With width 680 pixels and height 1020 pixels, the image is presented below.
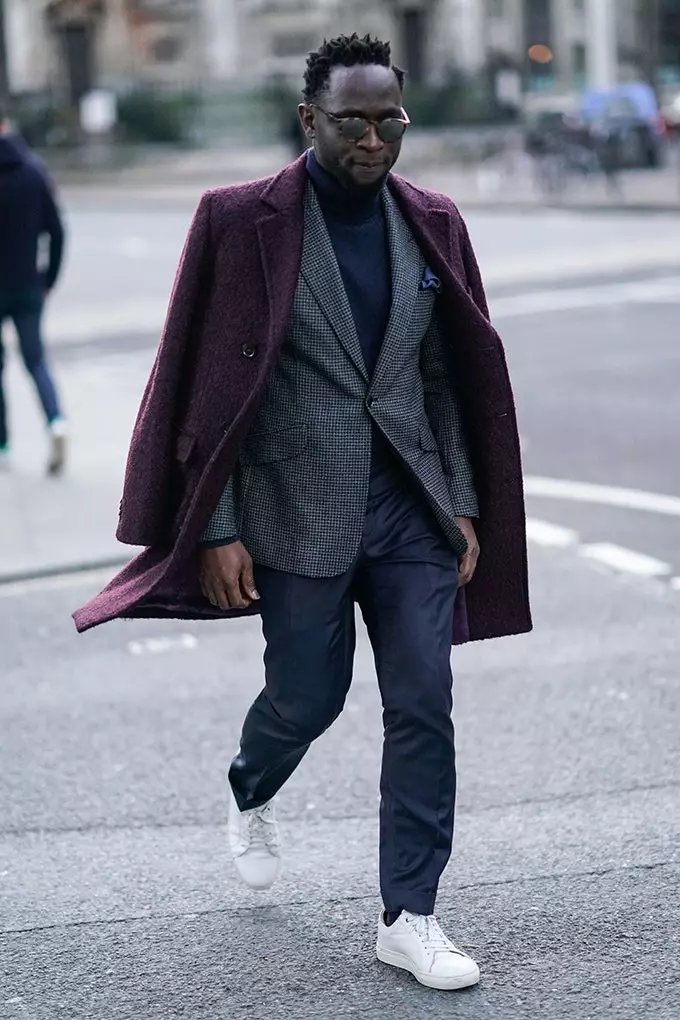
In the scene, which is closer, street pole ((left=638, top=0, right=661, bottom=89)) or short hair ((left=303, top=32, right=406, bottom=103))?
short hair ((left=303, top=32, right=406, bottom=103))

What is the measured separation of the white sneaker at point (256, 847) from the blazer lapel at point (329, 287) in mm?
1181

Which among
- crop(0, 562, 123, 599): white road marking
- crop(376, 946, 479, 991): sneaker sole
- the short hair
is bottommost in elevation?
crop(0, 562, 123, 599): white road marking

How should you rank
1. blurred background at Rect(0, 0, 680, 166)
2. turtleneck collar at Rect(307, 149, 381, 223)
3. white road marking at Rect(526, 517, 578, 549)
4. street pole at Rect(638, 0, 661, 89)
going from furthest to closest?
1. blurred background at Rect(0, 0, 680, 166)
2. street pole at Rect(638, 0, 661, 89)
3. white road marking at Rect(526, 517, 578, 549)
4. turtleneck collar at Rect(307, 149, 381, 223)

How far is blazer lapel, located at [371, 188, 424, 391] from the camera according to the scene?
4059mm

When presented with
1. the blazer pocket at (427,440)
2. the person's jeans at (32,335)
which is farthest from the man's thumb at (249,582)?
the person's jeans at (32,335)

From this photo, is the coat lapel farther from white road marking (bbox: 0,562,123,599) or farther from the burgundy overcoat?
white road marking (bbox: 0,562,123,599)

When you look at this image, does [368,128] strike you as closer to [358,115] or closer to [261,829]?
[358,115]

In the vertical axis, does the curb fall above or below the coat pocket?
below

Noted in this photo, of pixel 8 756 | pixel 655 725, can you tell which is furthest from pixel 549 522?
pixel 8 756

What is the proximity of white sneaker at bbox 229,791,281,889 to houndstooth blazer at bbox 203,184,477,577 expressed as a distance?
77cm

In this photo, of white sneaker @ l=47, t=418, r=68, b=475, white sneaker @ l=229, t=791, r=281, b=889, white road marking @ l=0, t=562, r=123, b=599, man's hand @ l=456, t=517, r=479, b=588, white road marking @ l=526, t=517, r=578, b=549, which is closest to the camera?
man's hand @ l=456, t=517, r=479, b=588

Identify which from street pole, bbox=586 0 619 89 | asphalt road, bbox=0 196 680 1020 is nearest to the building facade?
street pole, bbox=586 0 619 89

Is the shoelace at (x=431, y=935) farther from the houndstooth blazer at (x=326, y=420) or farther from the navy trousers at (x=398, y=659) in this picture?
the houndstooth blazer at (x=326, y=420)

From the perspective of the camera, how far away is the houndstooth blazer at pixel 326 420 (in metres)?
4.03
